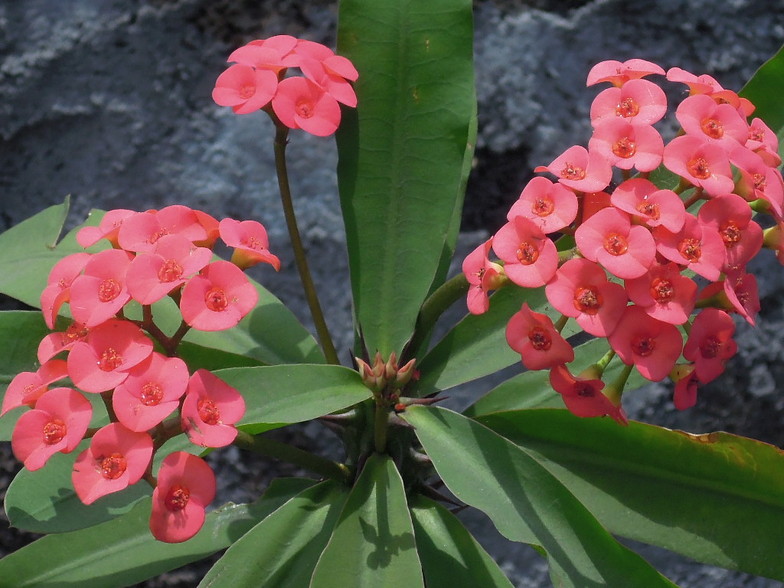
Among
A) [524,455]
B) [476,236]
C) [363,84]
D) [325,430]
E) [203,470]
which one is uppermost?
[363,84]

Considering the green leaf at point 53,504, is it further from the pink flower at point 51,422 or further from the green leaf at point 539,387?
the green leaf at point 539,387

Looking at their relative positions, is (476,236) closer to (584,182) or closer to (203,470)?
(584,182)

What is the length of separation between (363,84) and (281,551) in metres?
0.65

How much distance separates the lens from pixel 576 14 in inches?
71.2

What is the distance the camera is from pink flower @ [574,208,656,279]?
0.81 metres

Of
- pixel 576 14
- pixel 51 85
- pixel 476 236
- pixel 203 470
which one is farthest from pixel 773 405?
pixel 51 85

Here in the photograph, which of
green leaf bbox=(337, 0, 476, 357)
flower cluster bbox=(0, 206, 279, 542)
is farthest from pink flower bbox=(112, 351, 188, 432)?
green leaf bbox=(337, 0, 476, 357)

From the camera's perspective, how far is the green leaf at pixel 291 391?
0.98m

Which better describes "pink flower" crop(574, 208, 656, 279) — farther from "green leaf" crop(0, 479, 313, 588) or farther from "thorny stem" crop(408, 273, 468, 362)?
"green leaf" crop(0, 479, 313, 588)

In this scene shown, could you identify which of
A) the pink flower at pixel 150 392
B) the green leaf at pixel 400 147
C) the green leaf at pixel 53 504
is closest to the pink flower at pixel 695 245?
the green leaf at pixel 400 147

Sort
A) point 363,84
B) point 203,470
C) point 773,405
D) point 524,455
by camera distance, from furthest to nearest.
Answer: point 773,405
point 363,84
point 524,455
point 203,470

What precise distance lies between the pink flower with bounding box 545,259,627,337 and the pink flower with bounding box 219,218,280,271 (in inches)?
12.9

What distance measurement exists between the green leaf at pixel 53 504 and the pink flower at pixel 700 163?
2.59ft

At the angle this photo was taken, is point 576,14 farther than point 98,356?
Yes
